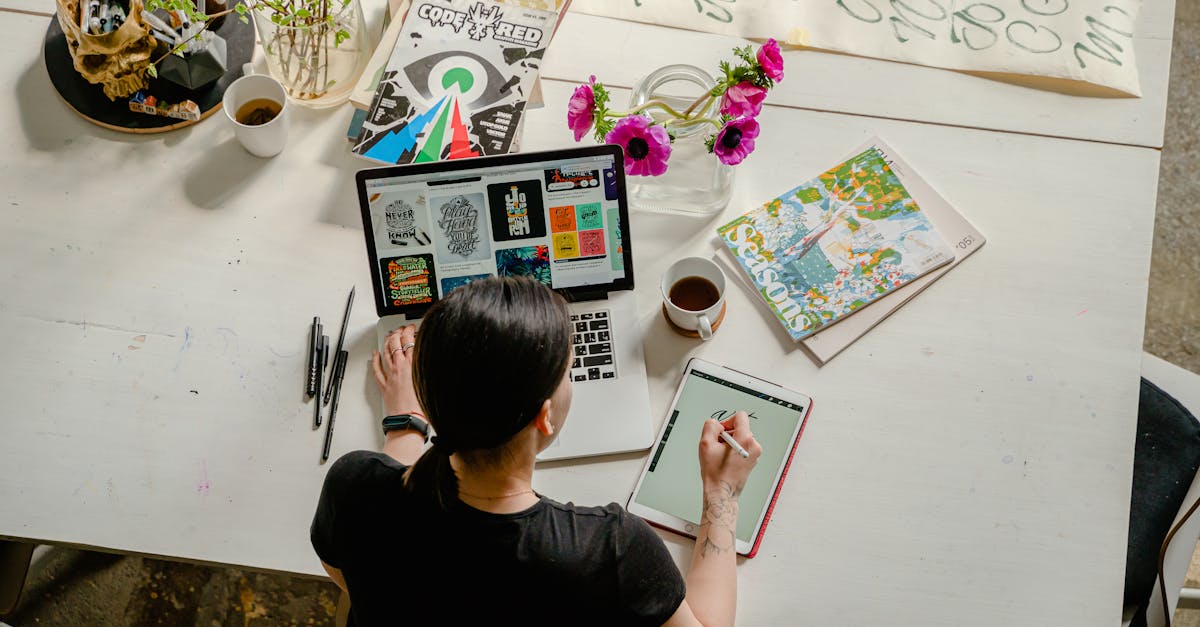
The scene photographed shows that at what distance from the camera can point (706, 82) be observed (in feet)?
3.92

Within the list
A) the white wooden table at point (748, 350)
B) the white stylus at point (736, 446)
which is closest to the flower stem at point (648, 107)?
the white wooden table at point (748, 350)

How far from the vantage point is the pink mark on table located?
1076 mm

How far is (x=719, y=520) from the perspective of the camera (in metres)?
1.03

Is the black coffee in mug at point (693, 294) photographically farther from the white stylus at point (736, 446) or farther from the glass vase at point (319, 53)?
the glass vase at point (319, 53)

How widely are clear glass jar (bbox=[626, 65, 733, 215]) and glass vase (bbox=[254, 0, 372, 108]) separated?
407mm

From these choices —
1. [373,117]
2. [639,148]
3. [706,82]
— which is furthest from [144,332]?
[706,82]

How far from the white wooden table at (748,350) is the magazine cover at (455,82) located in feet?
0.19

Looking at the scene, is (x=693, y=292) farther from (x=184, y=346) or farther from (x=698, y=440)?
(x=184, y=346)

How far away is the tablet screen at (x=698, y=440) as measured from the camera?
1067mm

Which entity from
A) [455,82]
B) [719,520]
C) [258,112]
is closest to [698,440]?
[719,520]

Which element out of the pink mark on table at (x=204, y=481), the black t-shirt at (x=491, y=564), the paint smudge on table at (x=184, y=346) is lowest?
the pink mark on table at (x=204, y=481)

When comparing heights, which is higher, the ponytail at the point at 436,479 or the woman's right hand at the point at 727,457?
the woman's right hand at the point at 727,457

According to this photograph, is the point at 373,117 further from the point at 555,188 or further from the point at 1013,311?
the point at 1013,311

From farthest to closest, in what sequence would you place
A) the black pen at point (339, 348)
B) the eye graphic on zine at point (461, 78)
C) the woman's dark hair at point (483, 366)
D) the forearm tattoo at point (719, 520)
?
the eye graphic on zine at point (461, 78) → the black pen at point (339, 348) → the forearm tattoo at point (719, 520) → the woman's dark hair at point (483, 366)
